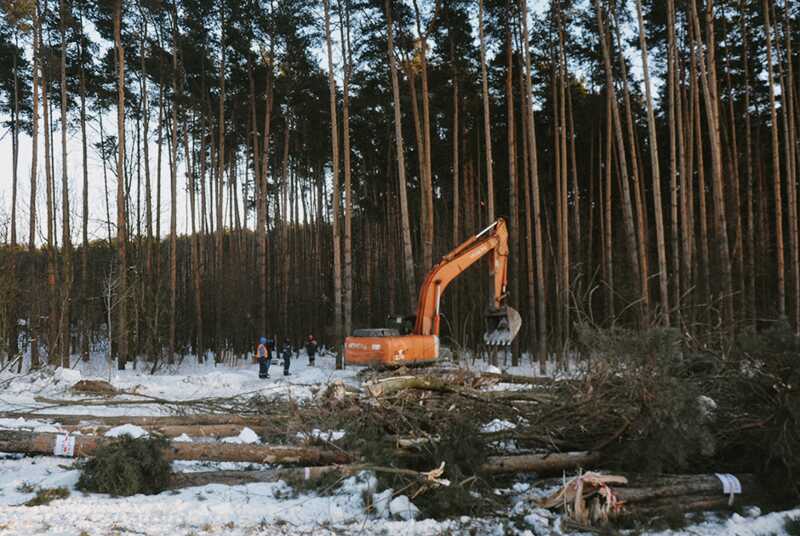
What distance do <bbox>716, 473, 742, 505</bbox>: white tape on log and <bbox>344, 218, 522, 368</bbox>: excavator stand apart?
18.9ft

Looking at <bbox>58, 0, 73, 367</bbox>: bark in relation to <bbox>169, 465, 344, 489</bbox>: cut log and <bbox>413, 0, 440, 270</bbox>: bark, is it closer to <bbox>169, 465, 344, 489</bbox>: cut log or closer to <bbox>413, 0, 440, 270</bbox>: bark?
<bbox>413, 0, 440, 270</bbox>: bark

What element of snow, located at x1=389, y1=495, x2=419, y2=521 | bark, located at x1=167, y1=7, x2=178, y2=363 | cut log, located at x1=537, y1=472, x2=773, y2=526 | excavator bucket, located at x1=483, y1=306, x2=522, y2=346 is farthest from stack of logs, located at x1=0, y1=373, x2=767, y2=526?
bark, located at x1=167, y1=7, x2=178, y2=363

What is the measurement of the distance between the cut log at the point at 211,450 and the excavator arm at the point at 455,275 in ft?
20.9

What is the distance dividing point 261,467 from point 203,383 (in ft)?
25.4

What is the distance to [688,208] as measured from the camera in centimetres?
1450

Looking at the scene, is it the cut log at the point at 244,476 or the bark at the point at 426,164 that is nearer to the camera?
the cut log at the point at 244,476

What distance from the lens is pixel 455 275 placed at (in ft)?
38.2

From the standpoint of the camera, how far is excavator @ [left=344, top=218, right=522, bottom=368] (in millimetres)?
10508

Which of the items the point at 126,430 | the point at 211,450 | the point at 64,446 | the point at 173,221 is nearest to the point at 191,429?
the point at 126,430

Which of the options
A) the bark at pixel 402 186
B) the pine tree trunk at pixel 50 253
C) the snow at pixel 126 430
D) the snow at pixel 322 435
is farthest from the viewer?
the pine tree trunk at pixel 50 253

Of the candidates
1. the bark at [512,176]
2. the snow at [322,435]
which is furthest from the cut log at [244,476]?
the bark at [512,176]

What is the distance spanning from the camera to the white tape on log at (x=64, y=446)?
5.30 m

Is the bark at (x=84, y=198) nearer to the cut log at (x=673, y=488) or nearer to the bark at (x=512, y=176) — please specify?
the bark at (x=512, y=176)

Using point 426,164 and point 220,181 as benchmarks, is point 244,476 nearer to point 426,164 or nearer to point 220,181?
point 426,164
